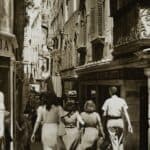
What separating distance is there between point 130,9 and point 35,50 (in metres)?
66.2

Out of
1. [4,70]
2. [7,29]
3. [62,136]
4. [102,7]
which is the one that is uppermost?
[102,7]

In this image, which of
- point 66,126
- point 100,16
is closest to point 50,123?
point 66,126

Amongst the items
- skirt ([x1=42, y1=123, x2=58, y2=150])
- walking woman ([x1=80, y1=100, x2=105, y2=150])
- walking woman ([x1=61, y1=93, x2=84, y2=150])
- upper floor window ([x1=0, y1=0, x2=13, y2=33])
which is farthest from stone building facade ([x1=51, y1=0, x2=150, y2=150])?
skirt ([x1=42, y1=123, x2=58, y2=150])

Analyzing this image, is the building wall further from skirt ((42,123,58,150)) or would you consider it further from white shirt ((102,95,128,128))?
skirt ((42,123,58,150))

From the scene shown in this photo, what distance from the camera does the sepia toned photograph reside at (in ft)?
44.0

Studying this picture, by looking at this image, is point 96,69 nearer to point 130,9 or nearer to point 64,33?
point 130,9

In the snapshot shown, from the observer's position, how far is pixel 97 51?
96.4 feet

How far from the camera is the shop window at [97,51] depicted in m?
28.4

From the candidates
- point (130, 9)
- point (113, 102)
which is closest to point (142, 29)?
point (130, 9)

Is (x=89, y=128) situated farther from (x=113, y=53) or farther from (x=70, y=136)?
(x=113, y=53)

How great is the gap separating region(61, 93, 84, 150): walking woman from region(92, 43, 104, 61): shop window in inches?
569

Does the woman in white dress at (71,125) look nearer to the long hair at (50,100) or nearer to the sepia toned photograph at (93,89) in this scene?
the sepia toned photograph at (93,89)

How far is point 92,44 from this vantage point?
3038 cm

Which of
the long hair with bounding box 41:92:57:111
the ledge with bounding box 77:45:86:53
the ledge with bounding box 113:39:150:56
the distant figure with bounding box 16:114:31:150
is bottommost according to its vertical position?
the distant figure with bounding box 16:114:31:150
